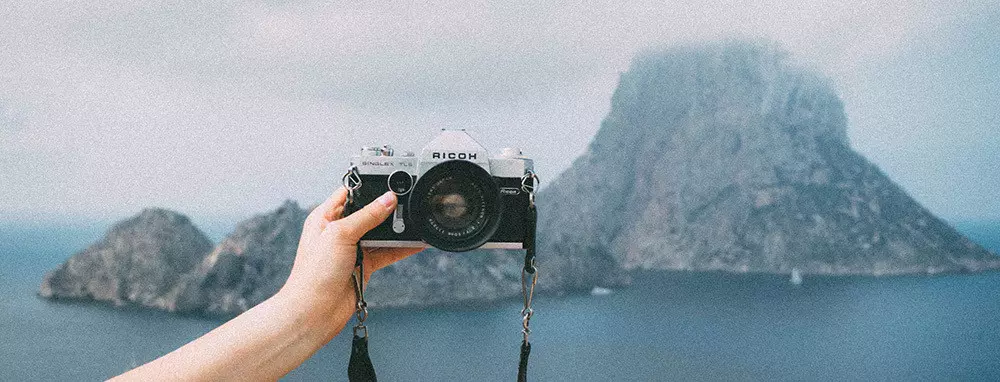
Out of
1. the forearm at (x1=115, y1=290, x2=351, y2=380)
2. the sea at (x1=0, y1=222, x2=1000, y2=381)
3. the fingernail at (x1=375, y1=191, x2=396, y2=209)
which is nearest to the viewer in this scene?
the forearm at (x1=115, y1=290, x2=351, y2=380)

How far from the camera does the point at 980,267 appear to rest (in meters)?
72.5

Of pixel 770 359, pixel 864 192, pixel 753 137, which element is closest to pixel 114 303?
pixel 770 359

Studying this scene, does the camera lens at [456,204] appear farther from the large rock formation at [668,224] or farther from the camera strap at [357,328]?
the large rock formation at [668,224]

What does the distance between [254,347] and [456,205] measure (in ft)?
2.18

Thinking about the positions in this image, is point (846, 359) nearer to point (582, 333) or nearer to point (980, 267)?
point (582, 333)

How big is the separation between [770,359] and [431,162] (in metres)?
48.3

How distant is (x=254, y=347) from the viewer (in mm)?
1273

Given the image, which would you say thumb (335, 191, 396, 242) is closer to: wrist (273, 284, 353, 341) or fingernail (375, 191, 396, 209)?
fingernail (375, 191, 396, 209)

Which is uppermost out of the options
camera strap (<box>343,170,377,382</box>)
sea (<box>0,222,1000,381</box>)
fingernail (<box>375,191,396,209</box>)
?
fingernail (<box>375,191,396,209</box>)

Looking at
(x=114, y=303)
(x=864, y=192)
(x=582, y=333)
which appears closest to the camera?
(x=582, y=333)

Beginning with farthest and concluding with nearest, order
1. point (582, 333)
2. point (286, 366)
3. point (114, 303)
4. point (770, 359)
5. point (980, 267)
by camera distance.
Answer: point (980, 267) < point (114, 303) < point (582, 333) < point (770, 359) < point (286, 366)

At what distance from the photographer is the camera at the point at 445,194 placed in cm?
174

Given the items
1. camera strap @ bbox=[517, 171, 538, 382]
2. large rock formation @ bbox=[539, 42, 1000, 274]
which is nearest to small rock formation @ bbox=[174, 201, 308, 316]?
large rock formation @ bbox=[539, 42, 1000, 274]

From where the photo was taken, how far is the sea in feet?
138
